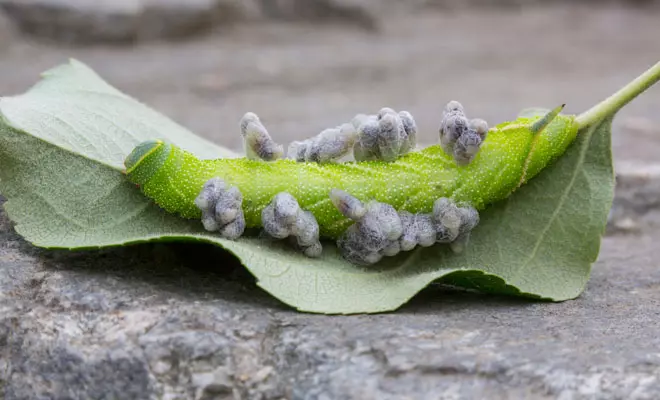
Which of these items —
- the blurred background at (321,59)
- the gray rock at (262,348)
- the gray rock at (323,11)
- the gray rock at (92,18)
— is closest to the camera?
the gray rock at (262,348)

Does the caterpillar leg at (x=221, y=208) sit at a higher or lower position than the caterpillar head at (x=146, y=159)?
lower

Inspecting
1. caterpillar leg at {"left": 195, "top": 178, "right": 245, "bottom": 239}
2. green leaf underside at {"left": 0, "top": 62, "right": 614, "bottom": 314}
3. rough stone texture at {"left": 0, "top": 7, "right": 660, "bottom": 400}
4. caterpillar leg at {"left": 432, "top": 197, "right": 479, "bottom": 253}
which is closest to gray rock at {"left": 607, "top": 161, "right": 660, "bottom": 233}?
rough stone texture at {"left": 0, "top": 7, "right": 660, "bottom": 400}

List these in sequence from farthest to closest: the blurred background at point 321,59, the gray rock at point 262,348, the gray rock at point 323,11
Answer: the gray rock at point 323,11 → the blurred background at point 321,59 → the gray rock at point 262,348

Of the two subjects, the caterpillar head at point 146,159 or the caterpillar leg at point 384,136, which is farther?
the caterpillar leg at point 384,136

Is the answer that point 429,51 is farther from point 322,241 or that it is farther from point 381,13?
point 322,241

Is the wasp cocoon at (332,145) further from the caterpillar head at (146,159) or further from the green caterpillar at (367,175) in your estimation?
the caterpillar head at (146,159)

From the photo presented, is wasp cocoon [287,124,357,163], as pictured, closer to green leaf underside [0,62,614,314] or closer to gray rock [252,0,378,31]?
green leaf underside [0,62,614,314]

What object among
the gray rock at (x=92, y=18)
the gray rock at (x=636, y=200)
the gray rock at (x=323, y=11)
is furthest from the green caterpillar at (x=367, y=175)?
the gray rock at (x=323, y=11)
